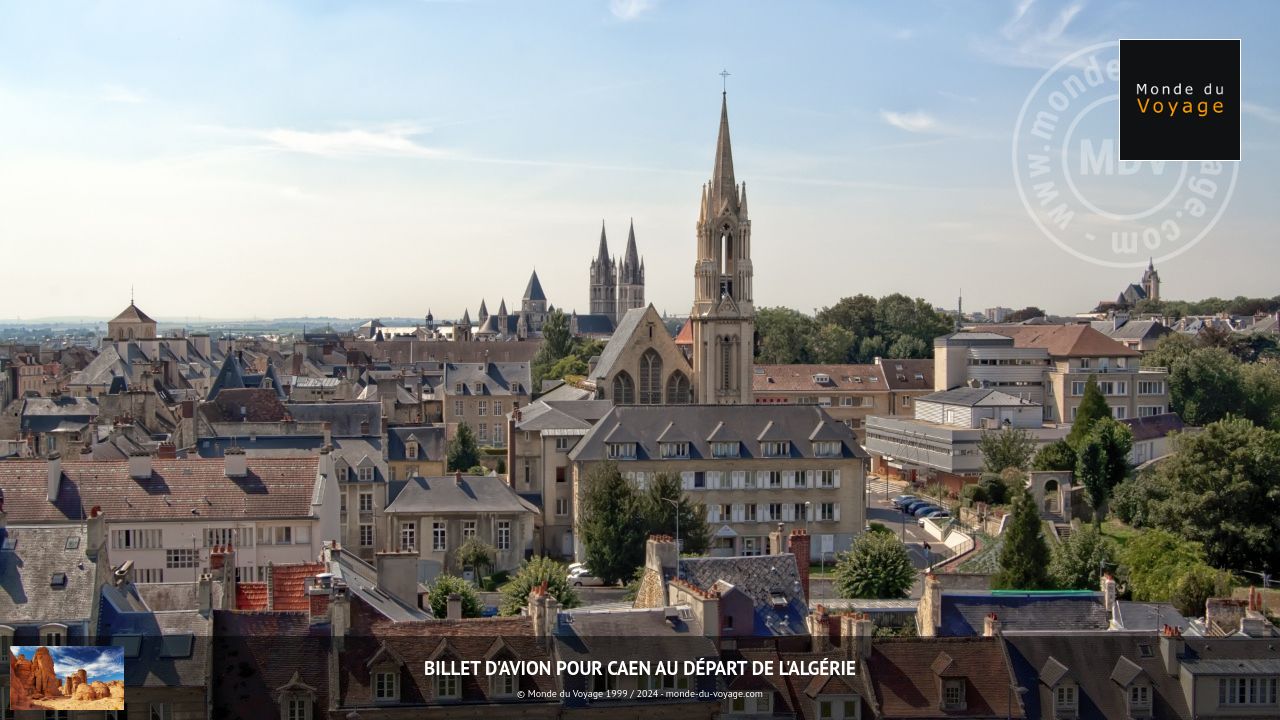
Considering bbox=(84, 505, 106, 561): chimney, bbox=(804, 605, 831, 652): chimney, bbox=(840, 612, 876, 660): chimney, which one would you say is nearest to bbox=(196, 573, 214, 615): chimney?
bbox=(84, 505, 106, 561): chimney

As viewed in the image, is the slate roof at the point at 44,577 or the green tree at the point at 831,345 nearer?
the slate roof at the point at 44,577

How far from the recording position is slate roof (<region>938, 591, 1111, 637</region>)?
32.4 metres

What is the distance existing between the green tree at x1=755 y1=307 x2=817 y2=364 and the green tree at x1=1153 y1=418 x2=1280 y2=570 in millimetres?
70355

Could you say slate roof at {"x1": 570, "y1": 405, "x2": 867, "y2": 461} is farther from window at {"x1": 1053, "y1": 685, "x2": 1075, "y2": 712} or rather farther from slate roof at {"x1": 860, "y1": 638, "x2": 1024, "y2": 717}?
window at {"x1": 1053, "y1": 685, "x2": 1075, "y2": 712}

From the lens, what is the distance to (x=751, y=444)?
60.1 m

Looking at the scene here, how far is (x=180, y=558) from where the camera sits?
4197 centimetres

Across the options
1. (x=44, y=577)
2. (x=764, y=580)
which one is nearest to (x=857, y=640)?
(x=764, y=580)

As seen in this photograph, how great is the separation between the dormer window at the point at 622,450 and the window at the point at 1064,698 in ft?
109

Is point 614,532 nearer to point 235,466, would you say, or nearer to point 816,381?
point 235,466

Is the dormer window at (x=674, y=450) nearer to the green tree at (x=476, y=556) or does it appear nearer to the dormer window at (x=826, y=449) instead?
the dormer window at (x=826, y=449)

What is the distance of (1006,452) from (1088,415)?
5409 millimetres

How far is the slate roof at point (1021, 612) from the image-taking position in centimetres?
3244

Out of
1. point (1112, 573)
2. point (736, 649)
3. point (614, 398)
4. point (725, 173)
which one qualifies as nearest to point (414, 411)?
point (614, 398)

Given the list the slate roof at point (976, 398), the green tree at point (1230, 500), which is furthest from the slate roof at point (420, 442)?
the green tree at point (1230, 500)
